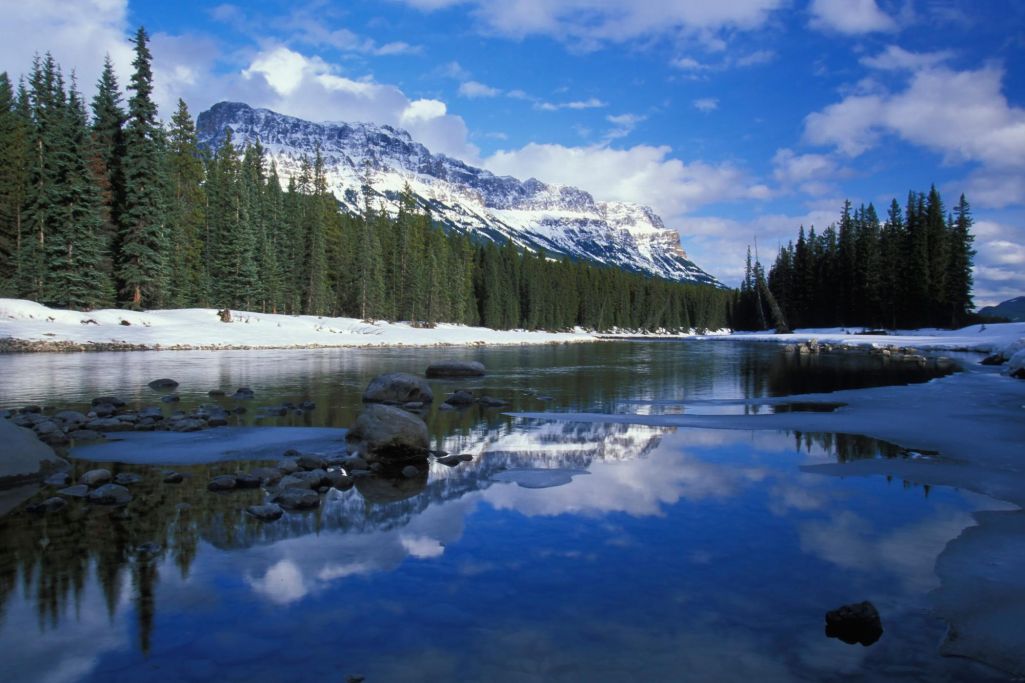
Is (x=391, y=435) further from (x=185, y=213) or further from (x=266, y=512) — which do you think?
(x=185, y=213)

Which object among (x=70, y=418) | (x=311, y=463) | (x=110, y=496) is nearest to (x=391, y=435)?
(x=311, y=463)

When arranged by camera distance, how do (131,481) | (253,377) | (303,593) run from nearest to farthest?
(303,593)
(131,481)
(253,377)

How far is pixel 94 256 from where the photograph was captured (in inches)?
1750

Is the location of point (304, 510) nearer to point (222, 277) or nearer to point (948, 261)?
point (222, 277)

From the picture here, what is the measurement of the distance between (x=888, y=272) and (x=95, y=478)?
9184cm

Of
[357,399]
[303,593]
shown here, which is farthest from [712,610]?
[357,399]

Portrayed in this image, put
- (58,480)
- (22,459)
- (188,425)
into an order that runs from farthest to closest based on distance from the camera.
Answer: (188,425), (22,459), (58,480)

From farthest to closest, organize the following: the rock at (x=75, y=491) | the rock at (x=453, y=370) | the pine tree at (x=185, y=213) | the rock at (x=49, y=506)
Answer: the pine tree at (x=185, y=213), the rock at (x=453, y=370), the rock at (x=75, y=491), the rock at (x=49, y=506)

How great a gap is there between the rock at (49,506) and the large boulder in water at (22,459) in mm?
1605

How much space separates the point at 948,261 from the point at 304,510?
86.4 metres

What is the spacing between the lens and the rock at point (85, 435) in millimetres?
13789

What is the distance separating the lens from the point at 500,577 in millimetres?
6734

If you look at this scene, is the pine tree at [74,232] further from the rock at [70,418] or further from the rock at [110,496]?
the rock at [110,496]

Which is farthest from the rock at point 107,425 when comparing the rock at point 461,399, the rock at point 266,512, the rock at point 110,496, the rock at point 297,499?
the rock at point 461,399
